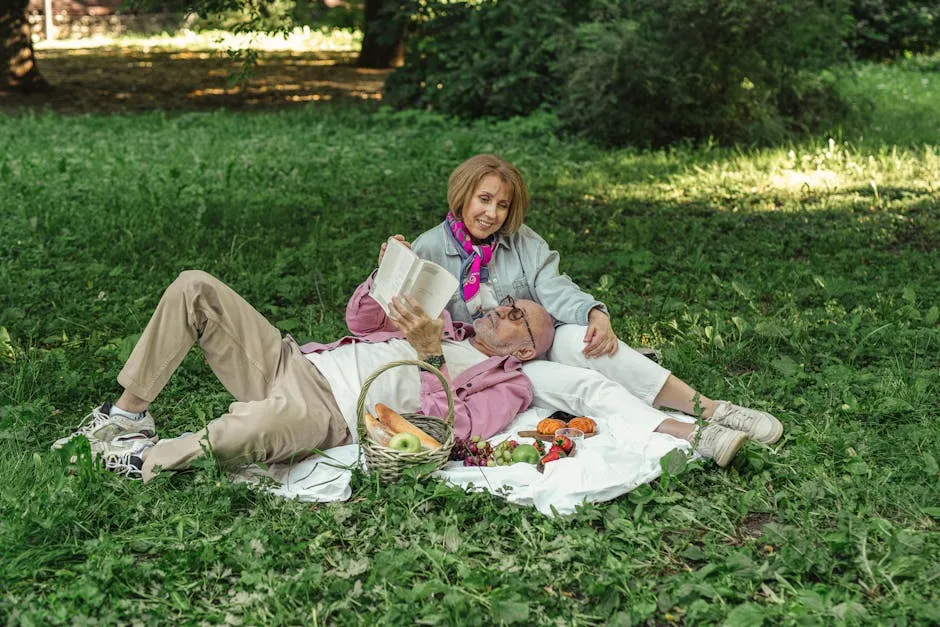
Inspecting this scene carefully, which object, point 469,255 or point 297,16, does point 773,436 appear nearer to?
point 469,255

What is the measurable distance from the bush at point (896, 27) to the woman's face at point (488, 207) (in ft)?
62.1

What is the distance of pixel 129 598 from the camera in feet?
10.8

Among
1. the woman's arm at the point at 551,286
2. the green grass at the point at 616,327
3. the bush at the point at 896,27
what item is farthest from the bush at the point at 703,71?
the bush at the point at 896,27

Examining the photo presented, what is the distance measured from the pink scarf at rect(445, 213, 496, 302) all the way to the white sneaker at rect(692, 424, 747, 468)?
3.99ft

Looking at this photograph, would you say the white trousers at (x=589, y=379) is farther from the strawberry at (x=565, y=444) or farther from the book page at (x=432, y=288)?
the book page at (x=432, y=288)

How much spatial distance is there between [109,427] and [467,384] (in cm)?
146

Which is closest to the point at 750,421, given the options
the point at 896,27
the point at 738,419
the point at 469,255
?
the point at 738,419

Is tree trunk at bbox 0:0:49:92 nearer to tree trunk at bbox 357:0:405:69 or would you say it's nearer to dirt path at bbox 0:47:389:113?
dirt path at bbox 0:47:389:113

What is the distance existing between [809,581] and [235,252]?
502 centimetres

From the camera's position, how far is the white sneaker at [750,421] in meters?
4.32

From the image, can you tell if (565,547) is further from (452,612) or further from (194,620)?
(194,620)

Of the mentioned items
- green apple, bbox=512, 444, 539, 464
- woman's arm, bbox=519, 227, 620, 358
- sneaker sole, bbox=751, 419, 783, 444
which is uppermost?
woman's arm, bbox=519, 227, 620, 358

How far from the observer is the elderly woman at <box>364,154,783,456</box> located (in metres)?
4.49

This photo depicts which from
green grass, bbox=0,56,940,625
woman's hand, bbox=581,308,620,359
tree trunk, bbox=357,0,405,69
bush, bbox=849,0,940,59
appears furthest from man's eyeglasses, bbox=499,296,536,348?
bush, bbox=849,0,940,59
